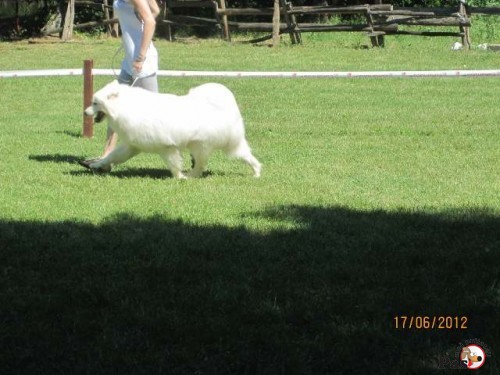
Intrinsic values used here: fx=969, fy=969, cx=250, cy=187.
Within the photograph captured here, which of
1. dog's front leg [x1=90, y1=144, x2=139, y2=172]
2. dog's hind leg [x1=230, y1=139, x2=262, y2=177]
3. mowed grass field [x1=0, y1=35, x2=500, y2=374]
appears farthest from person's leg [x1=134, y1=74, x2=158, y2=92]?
dog's hind leg [x1=230, y1=139, x2=262, y2=177]

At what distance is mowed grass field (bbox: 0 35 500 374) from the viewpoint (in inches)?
202

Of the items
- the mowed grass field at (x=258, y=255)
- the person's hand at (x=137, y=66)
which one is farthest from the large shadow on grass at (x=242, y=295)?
the person's hand at (x=137, y=66)

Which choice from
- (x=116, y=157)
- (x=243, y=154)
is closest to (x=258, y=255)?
(x=243, y=154)

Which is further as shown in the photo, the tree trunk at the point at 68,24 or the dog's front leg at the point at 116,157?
the tree trunk at the point at 68,24

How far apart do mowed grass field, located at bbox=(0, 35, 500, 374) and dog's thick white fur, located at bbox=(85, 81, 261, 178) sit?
1.22 ft

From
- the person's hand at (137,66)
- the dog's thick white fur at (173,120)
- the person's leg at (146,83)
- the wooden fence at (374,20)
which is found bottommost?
the wooden fence at (374,20)

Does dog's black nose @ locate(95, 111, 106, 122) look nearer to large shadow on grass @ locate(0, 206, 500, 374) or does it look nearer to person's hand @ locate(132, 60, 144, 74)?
person's hand @ locate(132, 60, 144, 74)

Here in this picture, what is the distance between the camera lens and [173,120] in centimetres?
995

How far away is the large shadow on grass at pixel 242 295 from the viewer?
16.5ft

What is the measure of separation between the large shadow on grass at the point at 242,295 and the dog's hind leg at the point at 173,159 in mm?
2287

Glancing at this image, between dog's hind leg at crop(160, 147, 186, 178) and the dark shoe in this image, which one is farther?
the dark shoe

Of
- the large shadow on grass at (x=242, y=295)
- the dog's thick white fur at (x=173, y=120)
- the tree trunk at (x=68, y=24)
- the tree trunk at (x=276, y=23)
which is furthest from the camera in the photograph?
the tree trunk at (x=68, y=24)

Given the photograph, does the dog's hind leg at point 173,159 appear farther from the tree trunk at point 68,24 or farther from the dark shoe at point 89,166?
the tree trunk at point 68,24

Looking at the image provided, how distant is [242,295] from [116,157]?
4899 mm
